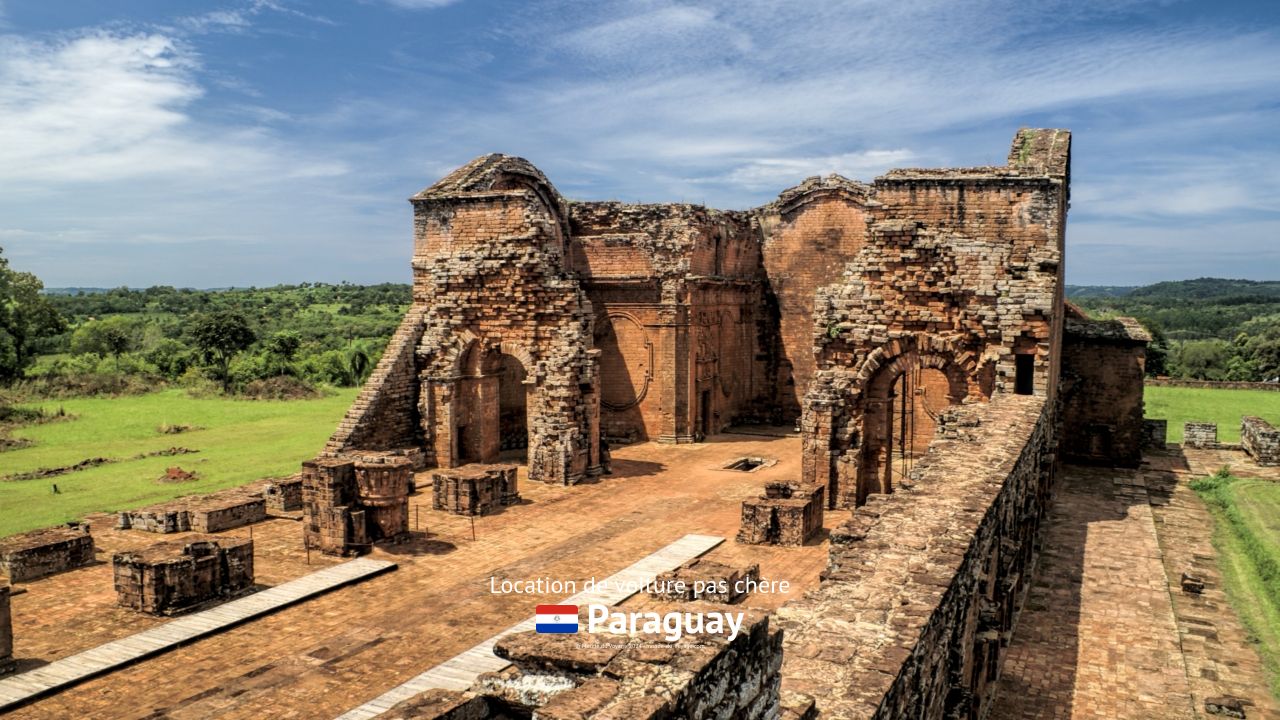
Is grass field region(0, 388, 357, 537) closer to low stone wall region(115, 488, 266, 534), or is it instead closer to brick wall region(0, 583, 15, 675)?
low stone wall region(115, 488, 266, 534)

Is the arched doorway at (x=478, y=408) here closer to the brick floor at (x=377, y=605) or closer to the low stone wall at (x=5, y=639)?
the brick floor at (x=377, y=605)

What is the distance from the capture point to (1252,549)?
14242 millimetres

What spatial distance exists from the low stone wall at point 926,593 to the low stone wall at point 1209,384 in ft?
107

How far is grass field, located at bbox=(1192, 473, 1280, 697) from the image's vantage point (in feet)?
36.1

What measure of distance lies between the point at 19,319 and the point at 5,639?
32832 mm

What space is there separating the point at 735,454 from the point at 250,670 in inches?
546

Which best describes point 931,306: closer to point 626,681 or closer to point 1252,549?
point 1252,549

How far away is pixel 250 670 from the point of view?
30.0 ft

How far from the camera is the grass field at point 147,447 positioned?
1677 cm

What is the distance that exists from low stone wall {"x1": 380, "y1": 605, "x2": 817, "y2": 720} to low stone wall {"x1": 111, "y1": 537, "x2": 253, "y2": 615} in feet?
25.3

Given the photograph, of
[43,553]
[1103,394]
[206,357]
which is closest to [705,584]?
[43,553]

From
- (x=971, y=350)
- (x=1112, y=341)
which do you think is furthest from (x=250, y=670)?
(x=1112, y=341)

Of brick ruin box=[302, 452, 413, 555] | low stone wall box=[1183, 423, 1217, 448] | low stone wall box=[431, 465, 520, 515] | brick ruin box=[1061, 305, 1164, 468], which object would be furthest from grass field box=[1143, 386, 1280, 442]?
brick ruin box=[302, 452, 413, 555]

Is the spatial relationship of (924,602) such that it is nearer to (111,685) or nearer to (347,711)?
(347,711)
